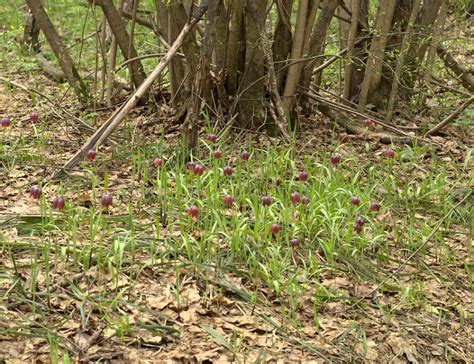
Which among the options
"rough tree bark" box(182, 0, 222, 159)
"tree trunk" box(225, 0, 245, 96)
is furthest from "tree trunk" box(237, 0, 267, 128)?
"rough tree bark" box(182, 0, 222, 159)

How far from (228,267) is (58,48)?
292 centimetres

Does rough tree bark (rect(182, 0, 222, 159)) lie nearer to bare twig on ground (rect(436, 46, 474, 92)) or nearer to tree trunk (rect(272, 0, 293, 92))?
tree trunk (rect(272, 0, 293, 92))

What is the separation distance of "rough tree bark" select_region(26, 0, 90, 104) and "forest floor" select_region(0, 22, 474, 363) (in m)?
1.06

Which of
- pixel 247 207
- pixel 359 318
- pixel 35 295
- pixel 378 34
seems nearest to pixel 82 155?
pixel 247 207

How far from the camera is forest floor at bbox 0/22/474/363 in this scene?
270 centimetres

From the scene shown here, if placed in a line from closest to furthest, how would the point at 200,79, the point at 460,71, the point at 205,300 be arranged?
the point at 205,300, the point at 200,79, the point at 460,71

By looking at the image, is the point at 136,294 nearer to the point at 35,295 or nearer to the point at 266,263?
the point at 35,295

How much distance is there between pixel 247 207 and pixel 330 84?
327 centimetres

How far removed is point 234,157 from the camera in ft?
15.1

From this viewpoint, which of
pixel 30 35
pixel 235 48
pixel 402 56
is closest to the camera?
pixel 235 48

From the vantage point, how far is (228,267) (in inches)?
124

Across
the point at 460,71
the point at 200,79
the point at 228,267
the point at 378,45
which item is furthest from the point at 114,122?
the point at 460,71

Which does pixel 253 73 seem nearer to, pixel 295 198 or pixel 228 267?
pixel 295 198

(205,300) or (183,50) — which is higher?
(183,50)
